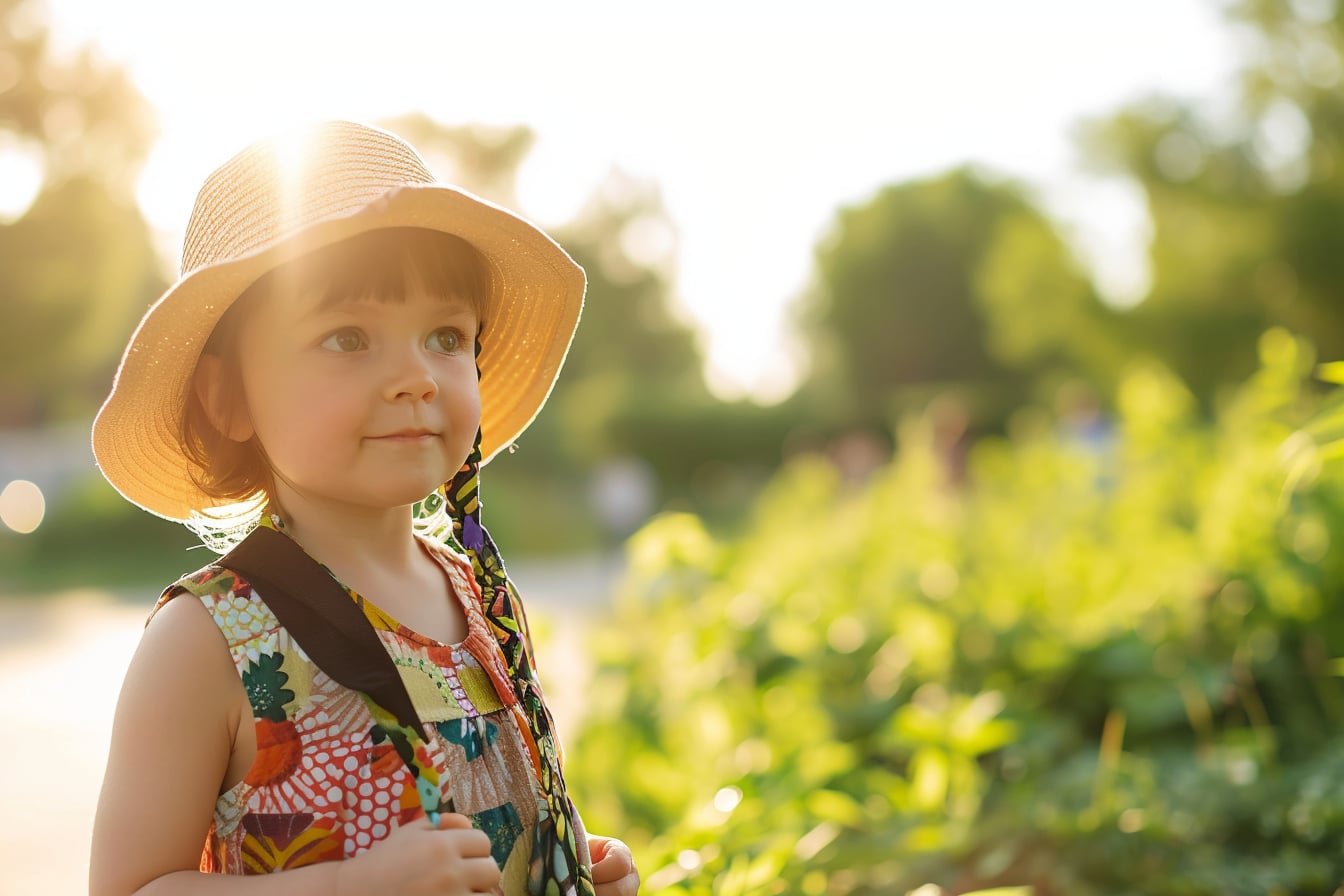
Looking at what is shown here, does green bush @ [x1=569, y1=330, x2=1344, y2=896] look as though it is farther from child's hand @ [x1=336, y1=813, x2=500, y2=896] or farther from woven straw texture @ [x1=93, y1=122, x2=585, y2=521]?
woven straw texture @ [x1=93, y1=122, x2=585, y2=521]

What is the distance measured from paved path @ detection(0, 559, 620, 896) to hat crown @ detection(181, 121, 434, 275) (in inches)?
56.3

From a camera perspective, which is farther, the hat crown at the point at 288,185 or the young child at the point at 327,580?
the hat crown at the point at 288,185

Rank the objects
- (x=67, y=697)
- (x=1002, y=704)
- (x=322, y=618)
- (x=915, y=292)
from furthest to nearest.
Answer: (x=915, y=292)
(x=67, y=697)
(x=1002, y=704)
(x=322, y=618)

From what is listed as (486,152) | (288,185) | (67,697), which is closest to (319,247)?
(288,185)

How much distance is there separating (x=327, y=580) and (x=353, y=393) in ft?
0.76

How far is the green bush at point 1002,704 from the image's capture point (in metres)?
2.62

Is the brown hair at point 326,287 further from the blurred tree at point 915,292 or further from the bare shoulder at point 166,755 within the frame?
the blurred tree at point 915,292

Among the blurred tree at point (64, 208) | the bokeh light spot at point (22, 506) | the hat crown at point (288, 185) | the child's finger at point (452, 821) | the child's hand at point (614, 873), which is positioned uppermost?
the blurred tree at point (64, 208)

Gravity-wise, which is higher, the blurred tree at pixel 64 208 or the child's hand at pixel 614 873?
the blurred tree at pixel 64 208

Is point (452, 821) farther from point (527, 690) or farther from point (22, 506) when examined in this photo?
point (22, 506)

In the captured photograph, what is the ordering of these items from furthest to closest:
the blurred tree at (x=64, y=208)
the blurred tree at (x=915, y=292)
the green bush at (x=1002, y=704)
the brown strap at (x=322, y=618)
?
1. the blurred tree at (x=915, y=292)
2. the blurred tree at (x=64, y=208)
3. the green bush at (x=1002, y=704)
4. the brown strap at (x=322, y=618)

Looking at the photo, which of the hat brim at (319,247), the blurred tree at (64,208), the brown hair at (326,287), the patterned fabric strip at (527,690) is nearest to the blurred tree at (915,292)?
the blurred tree at (64,208)

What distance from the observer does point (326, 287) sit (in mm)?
1457

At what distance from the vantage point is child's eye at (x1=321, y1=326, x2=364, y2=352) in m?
1.48
